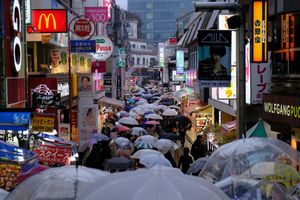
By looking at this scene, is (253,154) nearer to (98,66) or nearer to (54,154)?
(54,154)

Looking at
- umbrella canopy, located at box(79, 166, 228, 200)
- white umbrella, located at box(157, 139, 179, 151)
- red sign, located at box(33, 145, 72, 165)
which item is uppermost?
umbrella canopy, located at box(79, 166, 228, 200)

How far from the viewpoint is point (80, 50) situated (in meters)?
21.7

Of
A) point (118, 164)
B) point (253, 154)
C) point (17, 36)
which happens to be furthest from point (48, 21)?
point (253, 154)

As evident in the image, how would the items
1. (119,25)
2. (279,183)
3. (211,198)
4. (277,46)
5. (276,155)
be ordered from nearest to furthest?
(211,198) → (279,183) → (276,155) → (277,46) → (119,25)

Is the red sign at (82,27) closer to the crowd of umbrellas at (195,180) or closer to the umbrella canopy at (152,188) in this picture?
the crowd of umbrellas at (195,180)

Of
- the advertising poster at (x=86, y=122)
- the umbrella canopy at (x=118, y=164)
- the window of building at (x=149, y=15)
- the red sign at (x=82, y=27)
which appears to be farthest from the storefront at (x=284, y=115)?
the window of building at (x=149, y=15)

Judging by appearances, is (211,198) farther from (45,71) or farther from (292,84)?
(45,71)

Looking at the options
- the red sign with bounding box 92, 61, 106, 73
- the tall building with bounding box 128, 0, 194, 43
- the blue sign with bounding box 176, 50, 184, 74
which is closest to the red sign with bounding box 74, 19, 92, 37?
the red sign with bounding box 92, 61, 106, 73

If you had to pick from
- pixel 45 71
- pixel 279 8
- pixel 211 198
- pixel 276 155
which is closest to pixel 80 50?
pixel 45 71

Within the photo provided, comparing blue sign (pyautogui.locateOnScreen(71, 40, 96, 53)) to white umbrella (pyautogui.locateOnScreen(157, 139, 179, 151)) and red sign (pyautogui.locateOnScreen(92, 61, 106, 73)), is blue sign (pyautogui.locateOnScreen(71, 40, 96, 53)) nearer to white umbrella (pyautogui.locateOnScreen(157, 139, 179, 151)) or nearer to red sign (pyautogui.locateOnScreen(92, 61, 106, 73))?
white umbrella (pyautogui.locateOnScreen(157, 139, 179, 151))

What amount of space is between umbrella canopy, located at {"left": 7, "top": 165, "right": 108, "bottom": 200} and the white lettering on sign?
7.74 meters

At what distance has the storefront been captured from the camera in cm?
1234

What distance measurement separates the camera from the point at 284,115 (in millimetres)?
13023

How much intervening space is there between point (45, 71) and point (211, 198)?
60.0ft
